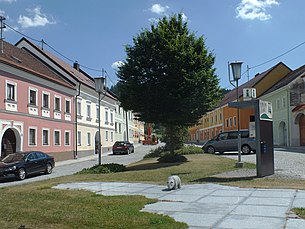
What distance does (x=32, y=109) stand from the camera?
1212 inches

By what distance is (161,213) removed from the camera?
7.59 metres

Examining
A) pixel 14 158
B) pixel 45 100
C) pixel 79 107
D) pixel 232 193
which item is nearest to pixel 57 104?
pixel 45 100

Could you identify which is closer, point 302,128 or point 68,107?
point 68,107

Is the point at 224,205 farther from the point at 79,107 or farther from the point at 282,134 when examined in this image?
the point at 282,134

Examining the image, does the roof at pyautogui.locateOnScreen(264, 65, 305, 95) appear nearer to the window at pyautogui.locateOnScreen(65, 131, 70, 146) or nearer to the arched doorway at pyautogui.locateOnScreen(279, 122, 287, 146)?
the arched doorway at pyautogui.locateOnScreen(279, 122, 287, 146)

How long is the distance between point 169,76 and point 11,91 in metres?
13.1

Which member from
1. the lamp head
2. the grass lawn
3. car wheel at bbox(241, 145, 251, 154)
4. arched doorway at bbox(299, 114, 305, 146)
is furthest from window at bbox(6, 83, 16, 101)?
arched doorway at bbox(299, 114, 305, 146)

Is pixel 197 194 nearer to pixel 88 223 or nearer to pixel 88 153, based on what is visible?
pixel 88 223

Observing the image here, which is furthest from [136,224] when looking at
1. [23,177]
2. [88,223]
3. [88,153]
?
[88,153]

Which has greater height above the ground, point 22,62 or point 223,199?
point 22,62

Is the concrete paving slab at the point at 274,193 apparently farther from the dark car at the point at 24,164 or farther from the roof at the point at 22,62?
the roof at the point at 22,62

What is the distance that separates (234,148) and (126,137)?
39664mm

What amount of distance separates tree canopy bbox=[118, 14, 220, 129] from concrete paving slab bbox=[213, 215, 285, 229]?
13690 mm

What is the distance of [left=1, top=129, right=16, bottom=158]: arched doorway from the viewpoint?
27.2 m
